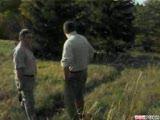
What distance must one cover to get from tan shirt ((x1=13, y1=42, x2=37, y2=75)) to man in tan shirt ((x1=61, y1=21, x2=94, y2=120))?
0.56m

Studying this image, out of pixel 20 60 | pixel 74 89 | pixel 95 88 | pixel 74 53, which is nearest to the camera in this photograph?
pixel 20 60

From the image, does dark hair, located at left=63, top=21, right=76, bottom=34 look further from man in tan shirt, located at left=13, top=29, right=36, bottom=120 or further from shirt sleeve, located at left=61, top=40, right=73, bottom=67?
man in tan shirt, located at left=13, top=29, right=36, bottom=120

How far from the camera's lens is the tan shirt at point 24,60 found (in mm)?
10477

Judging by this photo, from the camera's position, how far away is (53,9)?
16859mm

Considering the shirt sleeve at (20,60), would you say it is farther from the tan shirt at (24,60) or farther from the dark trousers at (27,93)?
the dark trousers at (27,93)

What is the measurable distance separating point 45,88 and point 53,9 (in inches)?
145

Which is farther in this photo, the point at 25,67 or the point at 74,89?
the point at 74,89

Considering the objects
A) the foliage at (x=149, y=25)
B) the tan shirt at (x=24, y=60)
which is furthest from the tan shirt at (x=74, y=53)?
the foliage at (x=149, y=25)

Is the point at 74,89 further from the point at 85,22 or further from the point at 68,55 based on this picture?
the point at 85,22

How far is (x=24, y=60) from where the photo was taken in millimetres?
10523

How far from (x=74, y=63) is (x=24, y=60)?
88cm

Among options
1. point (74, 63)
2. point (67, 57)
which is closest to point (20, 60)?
point (67, 57)

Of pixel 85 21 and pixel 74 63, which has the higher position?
pixel 85 21

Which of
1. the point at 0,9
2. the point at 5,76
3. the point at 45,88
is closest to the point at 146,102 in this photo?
the point at 45,88
